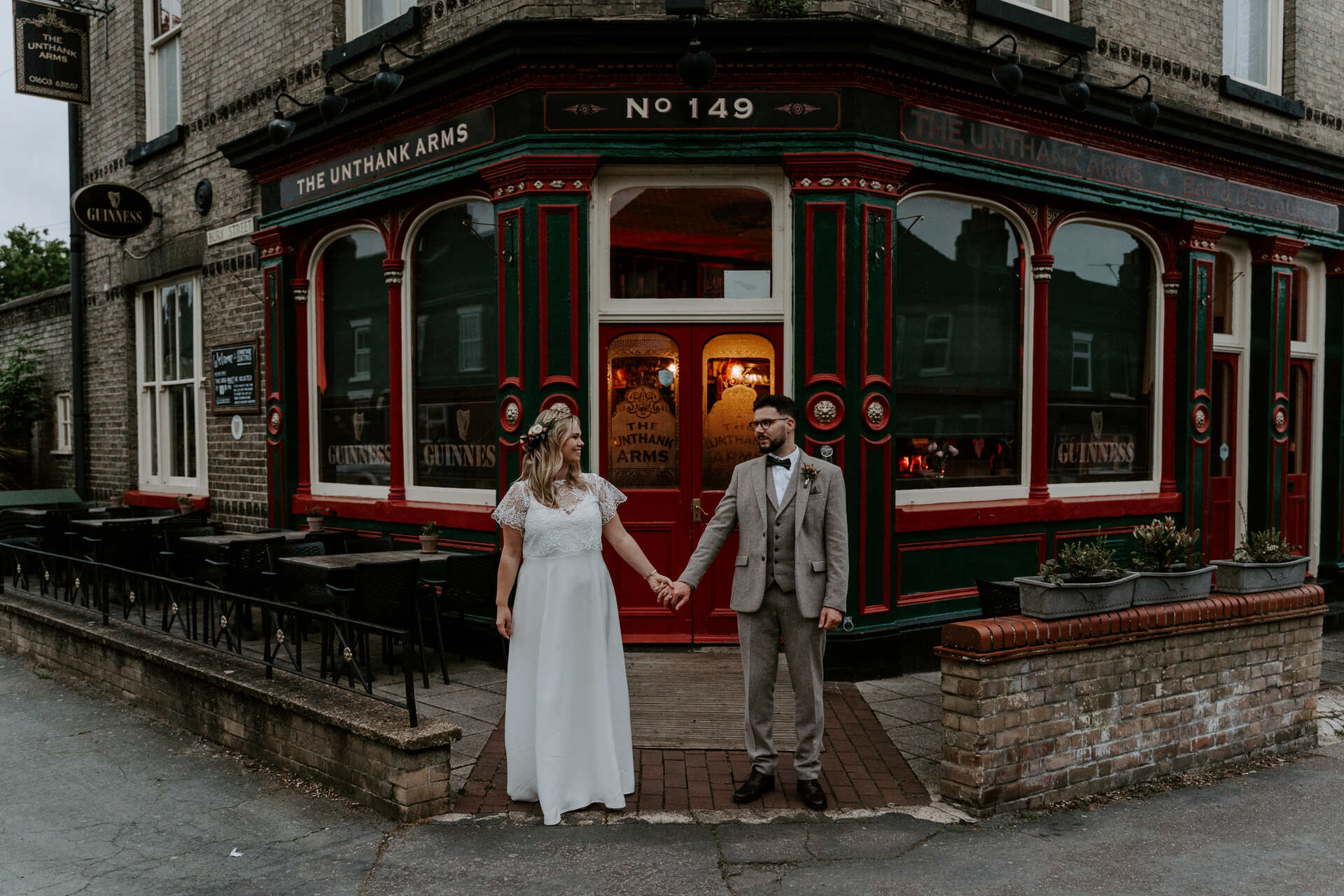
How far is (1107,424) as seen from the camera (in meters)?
9.47

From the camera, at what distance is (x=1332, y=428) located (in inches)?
447

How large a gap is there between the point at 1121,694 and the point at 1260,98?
7678 millimetres

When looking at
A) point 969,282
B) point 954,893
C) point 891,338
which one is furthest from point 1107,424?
point 954,893

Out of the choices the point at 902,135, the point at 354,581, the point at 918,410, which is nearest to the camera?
the point at 354,581

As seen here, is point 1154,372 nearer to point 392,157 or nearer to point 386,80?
point 392,157

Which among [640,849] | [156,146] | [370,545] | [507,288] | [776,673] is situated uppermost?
[156,146]

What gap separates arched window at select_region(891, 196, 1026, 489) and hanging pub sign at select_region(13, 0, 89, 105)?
34.4ft

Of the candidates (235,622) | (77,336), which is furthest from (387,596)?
(77,336)

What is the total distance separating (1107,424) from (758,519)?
567cm

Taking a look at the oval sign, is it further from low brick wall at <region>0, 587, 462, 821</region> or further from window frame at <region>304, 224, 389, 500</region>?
low brick wall at <region>0, 587, 462, 821</region>

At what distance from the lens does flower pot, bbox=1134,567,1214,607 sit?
5.40 meters

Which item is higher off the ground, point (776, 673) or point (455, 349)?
point (455, 349)

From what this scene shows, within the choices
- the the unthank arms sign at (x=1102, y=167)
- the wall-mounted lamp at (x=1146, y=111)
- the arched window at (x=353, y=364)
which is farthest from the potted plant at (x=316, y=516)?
the wall-mounted lamp at (x=1146, y=111)

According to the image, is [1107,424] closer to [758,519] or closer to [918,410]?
[918,410]
